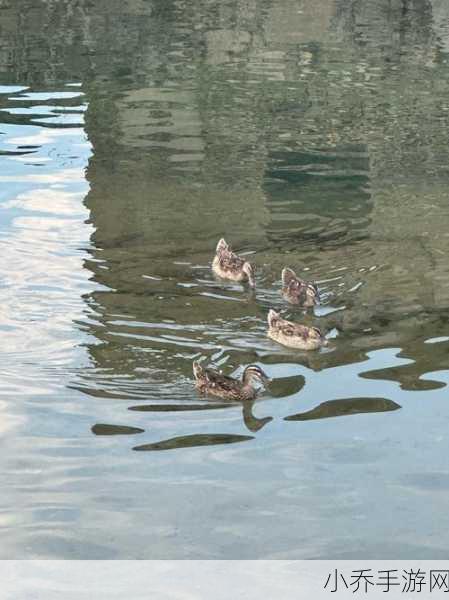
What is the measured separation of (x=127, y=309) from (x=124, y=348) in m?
1.13

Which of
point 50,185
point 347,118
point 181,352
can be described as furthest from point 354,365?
point 347,118

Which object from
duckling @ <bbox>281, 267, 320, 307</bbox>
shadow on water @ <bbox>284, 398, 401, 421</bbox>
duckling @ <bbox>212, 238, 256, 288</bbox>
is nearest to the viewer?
shadow on water @ <bbox>284, 398, 401, 421</bbox>

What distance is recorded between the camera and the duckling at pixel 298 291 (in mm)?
12164

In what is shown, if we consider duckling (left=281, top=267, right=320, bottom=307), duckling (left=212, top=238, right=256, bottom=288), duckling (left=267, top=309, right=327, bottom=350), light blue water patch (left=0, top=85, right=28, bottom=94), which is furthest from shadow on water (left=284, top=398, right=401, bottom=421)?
light blue water patch (left=0, top=85, right=28, bottom=94)

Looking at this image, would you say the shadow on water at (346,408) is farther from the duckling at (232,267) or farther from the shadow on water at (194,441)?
the duckling at (232,267)

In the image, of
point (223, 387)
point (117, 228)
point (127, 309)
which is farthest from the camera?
point (117, 228)

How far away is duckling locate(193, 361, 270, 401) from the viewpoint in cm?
1000

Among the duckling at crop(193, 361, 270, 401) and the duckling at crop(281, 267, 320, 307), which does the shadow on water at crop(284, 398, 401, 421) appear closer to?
the duckling at crop(193, 361, 270, 401)

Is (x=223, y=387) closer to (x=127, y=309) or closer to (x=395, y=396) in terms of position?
(x=395, y=396)

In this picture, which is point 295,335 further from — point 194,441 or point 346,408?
point 194,441

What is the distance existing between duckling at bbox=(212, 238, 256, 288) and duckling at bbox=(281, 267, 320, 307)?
1.68 feet

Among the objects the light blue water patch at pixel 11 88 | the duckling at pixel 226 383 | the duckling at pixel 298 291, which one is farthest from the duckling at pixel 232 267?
the light blue water patch at pixel 11 88

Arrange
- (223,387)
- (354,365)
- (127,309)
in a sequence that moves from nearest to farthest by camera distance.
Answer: (223,387) < (354,365) < (127,309)
